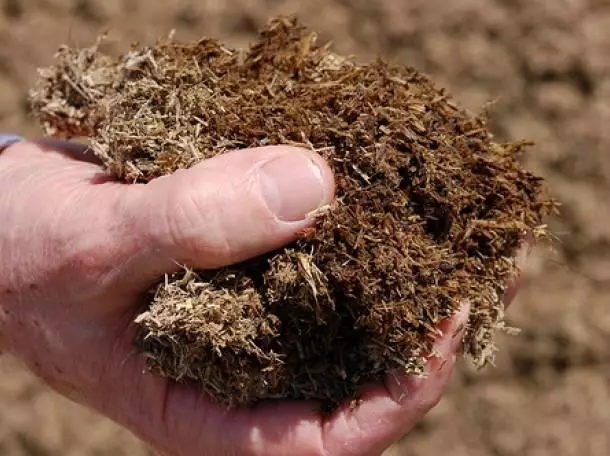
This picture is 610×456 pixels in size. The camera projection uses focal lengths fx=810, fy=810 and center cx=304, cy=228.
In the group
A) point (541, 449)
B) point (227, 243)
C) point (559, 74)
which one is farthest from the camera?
point (559, 74)

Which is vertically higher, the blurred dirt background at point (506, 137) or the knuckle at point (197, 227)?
the knuckle at point (197, 227)

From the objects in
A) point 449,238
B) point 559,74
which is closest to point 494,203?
point 449,238

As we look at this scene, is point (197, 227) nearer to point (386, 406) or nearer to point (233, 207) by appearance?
point (233, 207)

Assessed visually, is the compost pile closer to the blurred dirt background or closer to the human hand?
the human hand

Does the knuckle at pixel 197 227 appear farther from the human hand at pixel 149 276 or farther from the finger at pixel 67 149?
the finger at pixel 67 149

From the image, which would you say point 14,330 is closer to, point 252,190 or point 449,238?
point 252,190

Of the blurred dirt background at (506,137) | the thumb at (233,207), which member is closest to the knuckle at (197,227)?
the thumb at (233,207)

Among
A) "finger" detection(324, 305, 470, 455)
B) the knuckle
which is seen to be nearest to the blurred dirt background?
"finger" detection(324, 305, 470, 455)

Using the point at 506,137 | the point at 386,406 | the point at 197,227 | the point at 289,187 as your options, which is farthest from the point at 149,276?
the point at 506,137
